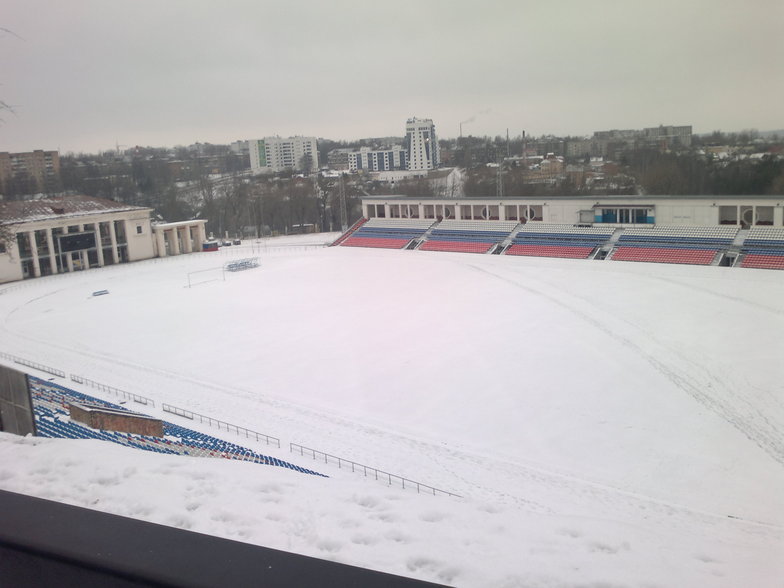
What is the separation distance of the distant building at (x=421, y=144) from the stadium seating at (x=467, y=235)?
73.1 inches

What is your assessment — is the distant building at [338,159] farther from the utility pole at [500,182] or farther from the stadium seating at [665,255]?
the stadium seating at [665,255]

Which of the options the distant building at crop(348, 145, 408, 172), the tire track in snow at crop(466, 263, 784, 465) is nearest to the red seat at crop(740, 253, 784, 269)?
the tire track in snow at crop(466, 263, 784, 465)

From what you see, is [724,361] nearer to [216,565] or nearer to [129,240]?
[216,565]

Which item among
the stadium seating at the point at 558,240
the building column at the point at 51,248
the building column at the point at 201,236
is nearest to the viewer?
the stadium seating at the point at 558,240

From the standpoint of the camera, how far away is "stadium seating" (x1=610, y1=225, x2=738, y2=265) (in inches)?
408

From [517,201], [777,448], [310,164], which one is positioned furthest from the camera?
[310,164]

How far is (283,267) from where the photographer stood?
12.2 meters

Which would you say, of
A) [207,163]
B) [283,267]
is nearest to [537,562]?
[207,163]

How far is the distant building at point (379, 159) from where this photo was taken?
11898mm

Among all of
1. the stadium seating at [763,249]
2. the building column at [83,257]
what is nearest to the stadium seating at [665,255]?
the stadium seating at [763,249]

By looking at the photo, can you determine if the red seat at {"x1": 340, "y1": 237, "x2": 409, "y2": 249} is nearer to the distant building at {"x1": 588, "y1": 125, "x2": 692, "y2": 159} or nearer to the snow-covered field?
the snow-covered field

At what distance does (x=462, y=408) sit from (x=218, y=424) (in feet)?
5.94

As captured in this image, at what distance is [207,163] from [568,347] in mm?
7161

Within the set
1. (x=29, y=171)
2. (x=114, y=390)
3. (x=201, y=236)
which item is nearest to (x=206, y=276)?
(x=201, y=236)
